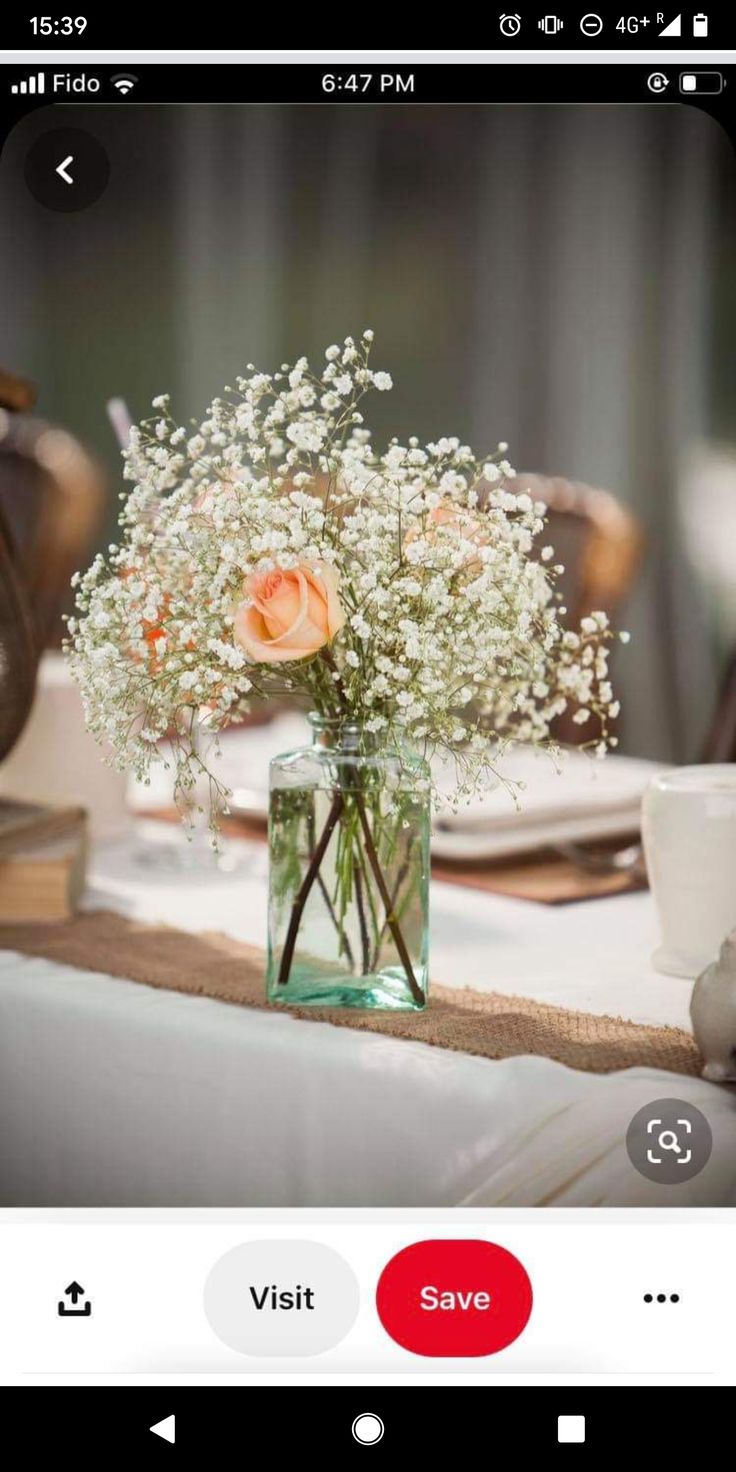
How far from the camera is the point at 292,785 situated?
54 cm

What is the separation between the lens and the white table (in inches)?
18.4

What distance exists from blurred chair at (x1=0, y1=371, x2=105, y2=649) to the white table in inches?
28.2

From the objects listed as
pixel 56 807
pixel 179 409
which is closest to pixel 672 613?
pixel 179 409

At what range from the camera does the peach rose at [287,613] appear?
459 millimetres

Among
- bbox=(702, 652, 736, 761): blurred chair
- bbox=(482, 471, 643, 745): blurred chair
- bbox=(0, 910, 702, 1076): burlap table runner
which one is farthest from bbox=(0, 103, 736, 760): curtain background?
bbox=(0, 910, 702, 1076): burlap table runner

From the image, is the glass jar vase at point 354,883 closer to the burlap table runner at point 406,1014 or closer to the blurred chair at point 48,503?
the burlap table runner at point 406,1014

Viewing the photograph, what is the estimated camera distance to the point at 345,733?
0.52 metres

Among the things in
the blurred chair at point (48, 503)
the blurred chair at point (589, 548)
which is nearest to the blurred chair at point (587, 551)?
the blurred chair at point (589, 548)

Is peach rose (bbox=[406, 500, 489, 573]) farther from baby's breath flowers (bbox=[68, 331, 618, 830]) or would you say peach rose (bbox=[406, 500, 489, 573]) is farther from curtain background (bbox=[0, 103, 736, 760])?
curtain background (bbox=[0, 103, 736, 760])
